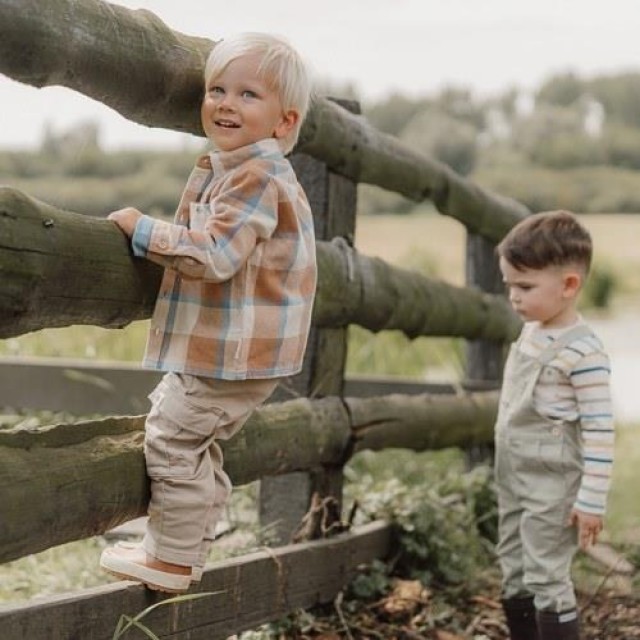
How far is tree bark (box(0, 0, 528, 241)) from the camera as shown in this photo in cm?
241

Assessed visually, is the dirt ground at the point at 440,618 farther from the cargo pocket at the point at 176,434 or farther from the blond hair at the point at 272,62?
the blond hair at the point at 272,62

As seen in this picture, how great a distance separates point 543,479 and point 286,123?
140 cm

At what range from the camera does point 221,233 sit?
2.63 metres

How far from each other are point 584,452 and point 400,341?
5247 mm


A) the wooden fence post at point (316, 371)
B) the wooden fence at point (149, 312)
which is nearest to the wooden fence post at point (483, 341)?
the wooden fence at point (149, 312)

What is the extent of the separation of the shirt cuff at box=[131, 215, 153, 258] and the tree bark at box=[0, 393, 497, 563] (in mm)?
398

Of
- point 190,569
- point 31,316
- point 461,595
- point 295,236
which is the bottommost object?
point 461,595

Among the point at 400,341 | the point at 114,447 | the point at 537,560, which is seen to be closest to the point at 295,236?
the point at 114,447

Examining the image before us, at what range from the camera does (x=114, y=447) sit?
9.25 feet

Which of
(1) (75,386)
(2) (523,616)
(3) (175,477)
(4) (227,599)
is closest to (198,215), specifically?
(3) (175,477)

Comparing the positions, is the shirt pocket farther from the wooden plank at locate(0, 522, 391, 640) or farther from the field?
the field

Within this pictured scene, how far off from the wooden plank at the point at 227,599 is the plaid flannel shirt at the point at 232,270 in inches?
21.3

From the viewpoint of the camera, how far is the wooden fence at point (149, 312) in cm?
249

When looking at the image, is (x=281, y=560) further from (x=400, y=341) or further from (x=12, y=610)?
(x=400, y=341)
